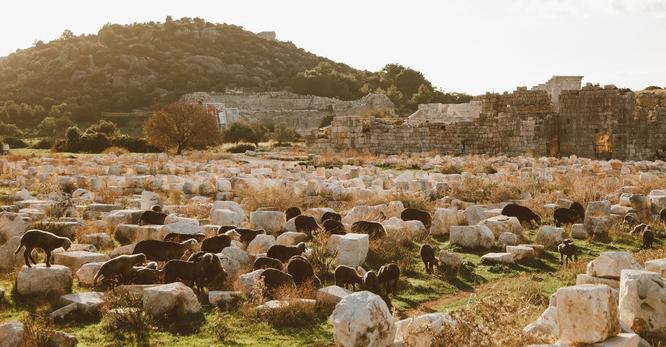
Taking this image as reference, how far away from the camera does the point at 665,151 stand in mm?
29391

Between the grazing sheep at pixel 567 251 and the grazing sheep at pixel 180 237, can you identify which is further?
the grazing sheep at pixel 180 237

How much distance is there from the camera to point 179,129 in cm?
3325

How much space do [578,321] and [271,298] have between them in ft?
11.1

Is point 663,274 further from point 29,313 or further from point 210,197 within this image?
point 210,197

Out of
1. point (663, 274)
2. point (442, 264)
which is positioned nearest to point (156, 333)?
point (442, 264)

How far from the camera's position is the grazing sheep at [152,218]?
35.9 ft

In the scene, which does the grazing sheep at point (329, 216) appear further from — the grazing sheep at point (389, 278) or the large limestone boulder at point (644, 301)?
the large limestone boulder at point (644, 301)

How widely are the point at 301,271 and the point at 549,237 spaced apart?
4710mm

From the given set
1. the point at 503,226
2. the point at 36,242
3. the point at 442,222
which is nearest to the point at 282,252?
the point at 36,242

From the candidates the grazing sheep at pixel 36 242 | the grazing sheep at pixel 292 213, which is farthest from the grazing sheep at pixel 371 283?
the grazing sheep at pixel 292 213

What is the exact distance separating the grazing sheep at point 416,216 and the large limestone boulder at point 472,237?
1295 millimetres

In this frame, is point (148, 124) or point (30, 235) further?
point (148, 124)

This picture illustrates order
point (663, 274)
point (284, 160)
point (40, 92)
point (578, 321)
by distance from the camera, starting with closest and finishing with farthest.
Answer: point (578, 321), point (663, 274), point (284, 160), point (40, 92)

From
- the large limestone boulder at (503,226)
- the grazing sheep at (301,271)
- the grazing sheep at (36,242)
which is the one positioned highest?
the grazing sheep at (36,242)
